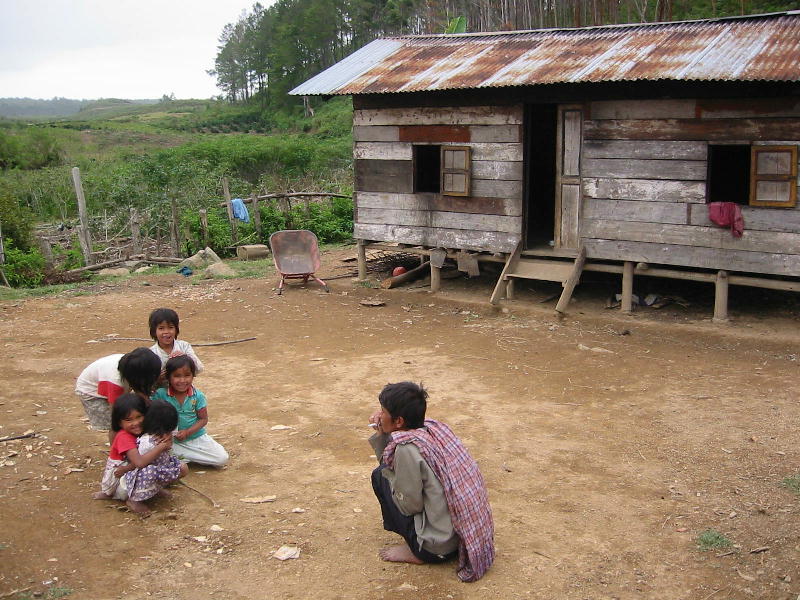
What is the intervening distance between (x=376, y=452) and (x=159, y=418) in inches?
55.2

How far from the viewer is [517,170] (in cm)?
1045

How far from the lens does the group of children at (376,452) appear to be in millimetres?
3801

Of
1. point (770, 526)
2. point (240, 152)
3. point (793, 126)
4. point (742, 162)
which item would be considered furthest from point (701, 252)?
point (240, 152)

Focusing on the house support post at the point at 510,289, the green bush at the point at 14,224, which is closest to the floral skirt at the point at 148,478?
the house support post at the point at 510,289

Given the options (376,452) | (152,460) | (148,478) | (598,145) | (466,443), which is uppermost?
(598,145)

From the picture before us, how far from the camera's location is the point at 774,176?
873 cm

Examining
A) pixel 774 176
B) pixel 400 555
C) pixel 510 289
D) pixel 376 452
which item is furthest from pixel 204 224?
pixel 400 555

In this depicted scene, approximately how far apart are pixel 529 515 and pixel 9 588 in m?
2.85

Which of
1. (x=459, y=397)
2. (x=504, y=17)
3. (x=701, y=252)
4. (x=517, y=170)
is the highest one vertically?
(x=504, y=17)

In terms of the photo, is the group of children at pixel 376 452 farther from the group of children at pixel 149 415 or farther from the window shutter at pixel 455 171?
the window shutter at pixel 455 171

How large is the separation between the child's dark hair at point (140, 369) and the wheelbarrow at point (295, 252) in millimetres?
7217

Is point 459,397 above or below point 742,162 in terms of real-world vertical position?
below

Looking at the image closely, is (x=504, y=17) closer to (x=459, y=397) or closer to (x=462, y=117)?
(x=462, y=117)

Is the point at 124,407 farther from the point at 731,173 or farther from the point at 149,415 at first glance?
the point at 731,173
